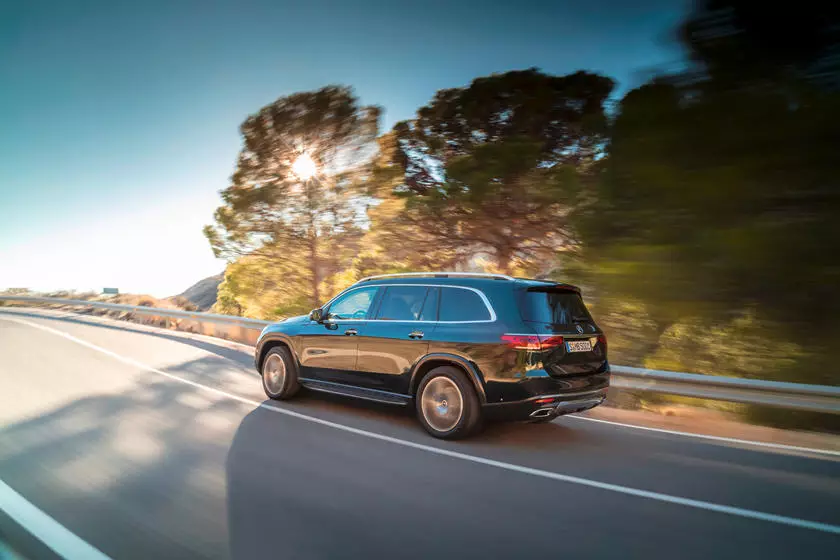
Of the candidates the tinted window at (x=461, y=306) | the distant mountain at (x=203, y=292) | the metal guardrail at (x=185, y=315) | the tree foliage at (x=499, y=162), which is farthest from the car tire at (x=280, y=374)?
the distant mountain at (x=203, y=292)

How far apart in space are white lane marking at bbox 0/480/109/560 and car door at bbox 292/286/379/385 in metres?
3.44

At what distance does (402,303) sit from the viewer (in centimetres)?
649

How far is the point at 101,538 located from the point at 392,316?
3.72m

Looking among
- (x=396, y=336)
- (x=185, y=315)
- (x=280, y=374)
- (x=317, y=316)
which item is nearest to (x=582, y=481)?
(x=396, y=336)

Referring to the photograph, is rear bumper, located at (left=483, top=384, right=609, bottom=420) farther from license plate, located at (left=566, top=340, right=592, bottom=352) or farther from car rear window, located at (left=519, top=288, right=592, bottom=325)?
car rear window, located at (left=519, top=288, right=592, bottom=325)

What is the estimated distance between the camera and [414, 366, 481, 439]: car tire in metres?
5.54

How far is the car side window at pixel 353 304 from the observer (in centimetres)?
690

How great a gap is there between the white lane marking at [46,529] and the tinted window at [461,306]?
145 inches

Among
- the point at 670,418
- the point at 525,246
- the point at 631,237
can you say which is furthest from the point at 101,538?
the point at 525,246

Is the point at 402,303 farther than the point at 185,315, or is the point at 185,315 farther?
the point at 185,315

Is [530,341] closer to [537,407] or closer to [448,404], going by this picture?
[537,407]

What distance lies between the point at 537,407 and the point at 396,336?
5.94ft

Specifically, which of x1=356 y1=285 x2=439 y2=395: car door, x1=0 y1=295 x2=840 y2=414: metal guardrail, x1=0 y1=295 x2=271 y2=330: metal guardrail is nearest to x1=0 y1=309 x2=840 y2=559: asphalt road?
x1=356 y1=285 x2=439 y2=395: car door

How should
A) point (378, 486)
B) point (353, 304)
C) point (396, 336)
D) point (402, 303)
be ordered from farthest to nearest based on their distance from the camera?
point (353, 304) → point (402, 303) → point (396, 336) → point (378, 486)
